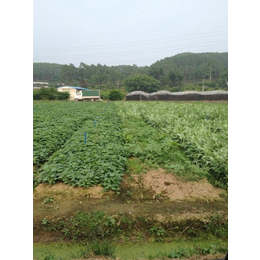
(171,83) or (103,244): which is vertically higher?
(171,83)

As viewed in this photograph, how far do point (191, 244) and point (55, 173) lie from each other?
2144 millimetres

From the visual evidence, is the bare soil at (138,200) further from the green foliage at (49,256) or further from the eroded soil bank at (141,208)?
the green foliage at (49,256)

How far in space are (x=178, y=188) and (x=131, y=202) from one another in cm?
79

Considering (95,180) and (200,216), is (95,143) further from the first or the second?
(200,216)

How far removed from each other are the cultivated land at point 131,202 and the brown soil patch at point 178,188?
1cm

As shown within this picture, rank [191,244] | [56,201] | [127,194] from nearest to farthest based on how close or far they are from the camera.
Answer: [191,244], [56,201], [127,194]

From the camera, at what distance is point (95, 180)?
295 centimetres

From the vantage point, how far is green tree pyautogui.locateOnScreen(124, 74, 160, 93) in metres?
18.2

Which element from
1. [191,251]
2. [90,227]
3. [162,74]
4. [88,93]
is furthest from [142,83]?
[191,251]

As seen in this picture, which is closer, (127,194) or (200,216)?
(200,216)

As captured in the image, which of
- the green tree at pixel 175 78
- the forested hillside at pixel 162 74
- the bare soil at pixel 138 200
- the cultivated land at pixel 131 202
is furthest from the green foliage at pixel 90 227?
the green tree at pixel 175 78

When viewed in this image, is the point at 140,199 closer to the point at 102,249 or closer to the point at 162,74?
the point at 102,249

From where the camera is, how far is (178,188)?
120 inches
